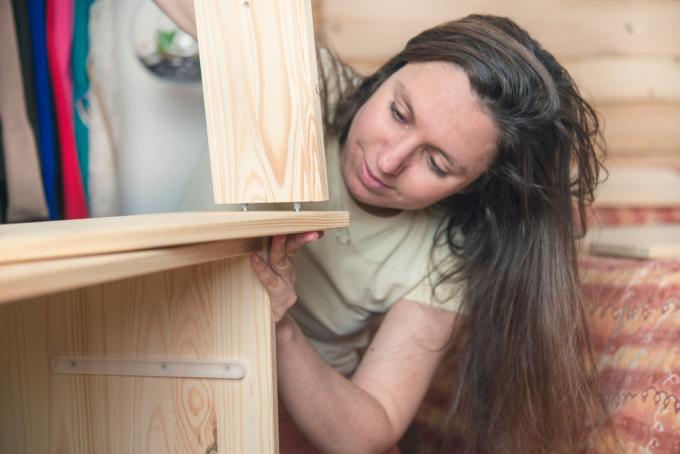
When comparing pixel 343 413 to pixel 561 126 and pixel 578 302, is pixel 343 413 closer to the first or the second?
pixel 578 302

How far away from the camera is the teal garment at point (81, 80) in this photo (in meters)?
0.98

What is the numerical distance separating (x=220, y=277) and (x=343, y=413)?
1.20 ft

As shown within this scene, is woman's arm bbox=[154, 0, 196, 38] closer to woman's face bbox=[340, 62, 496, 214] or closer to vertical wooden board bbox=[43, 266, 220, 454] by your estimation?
woman's face bbox=[340, 62, 496, 214]

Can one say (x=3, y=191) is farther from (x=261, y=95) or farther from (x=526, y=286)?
(x=526, y=286)

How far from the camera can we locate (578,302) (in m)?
1.26

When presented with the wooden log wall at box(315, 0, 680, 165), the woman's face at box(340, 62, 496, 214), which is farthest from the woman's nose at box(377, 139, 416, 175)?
the wooden log wall at box(315, 0, 680, 165)

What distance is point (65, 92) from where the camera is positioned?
0.95 m

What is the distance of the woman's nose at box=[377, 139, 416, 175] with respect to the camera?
3.49 feet

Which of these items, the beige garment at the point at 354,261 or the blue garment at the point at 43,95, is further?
the beige garment at the point at 354,261

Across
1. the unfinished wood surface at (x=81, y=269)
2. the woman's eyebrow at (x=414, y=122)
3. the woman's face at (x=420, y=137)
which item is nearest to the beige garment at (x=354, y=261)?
the woman's face at (x=420, y=137)

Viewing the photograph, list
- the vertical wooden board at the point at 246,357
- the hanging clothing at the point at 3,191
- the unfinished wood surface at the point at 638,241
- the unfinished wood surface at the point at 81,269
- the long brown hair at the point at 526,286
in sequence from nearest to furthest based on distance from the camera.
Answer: the unfinished wood surface at the point at 81,269
the vertical wooden board at the point at 246,357
the hanging clothing at the point at 3,191
the long brown hair at the point at 526,286
the unfinished wood surface at the point at 638,241

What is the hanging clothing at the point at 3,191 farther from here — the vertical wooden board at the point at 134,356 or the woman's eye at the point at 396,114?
the woman's eye at the point at 396,114

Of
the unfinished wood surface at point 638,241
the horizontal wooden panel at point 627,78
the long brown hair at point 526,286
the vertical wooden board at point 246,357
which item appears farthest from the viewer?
the horizontal wooden panel at point 627,78

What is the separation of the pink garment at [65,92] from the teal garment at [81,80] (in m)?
0.02
